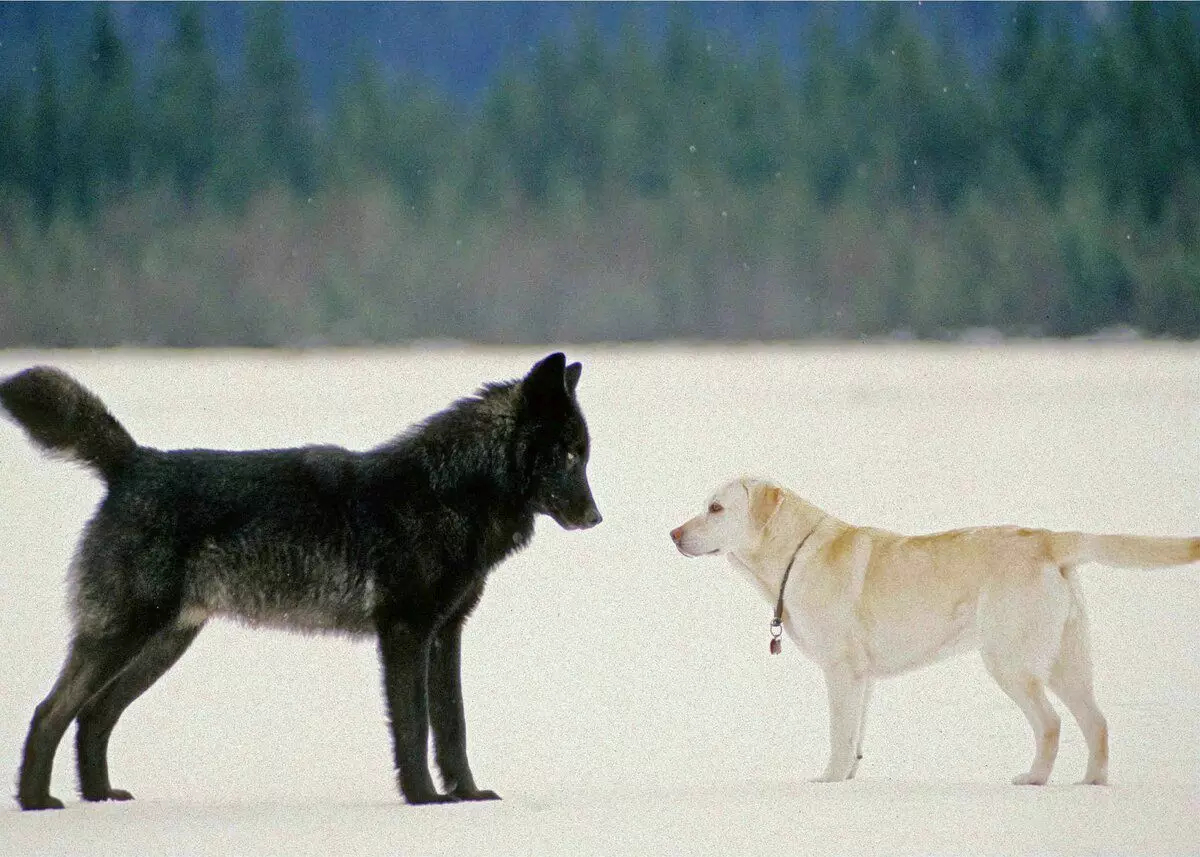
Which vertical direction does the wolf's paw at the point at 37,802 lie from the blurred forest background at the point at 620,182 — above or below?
below

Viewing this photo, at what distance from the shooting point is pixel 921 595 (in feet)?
13.0

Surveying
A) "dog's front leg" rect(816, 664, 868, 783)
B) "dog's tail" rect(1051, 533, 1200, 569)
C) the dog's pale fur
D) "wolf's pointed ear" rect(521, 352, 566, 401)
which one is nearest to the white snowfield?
"dog's front leg" rect(816, 664, 868, 783)

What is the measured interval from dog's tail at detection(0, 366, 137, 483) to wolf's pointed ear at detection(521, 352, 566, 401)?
1216 mm

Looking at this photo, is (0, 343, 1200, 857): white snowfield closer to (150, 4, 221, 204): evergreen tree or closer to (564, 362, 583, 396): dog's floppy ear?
(150, 4, 221, 204): evergreen tree

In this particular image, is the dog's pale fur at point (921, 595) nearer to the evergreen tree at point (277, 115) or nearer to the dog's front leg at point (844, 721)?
the dog's front leg at point (844, 721)

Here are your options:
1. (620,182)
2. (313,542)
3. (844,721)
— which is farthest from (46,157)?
(844,721)

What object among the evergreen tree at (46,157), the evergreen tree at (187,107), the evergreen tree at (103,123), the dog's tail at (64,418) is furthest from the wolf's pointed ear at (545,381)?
the evergreen tree at (46,157)

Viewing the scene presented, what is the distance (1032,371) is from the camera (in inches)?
293

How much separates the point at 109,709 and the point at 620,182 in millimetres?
4498

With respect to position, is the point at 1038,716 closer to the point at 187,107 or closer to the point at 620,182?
the point at 620,182

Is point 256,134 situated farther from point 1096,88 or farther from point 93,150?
point 1096,88

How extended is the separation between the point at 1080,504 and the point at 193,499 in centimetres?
485

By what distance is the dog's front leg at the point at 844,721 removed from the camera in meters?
3.97

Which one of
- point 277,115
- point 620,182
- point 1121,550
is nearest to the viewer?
point 1121,550
